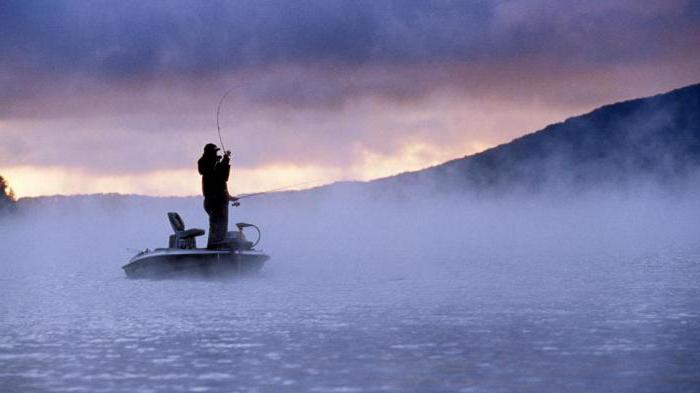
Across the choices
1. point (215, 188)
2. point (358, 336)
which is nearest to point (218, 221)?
point (215, 188)

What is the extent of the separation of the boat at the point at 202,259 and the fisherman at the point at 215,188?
35 centimetres

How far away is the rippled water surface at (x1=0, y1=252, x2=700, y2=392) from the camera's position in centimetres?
2011

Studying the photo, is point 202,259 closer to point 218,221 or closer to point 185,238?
point 218,221

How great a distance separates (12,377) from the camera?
2095 cm

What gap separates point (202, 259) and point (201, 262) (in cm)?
18

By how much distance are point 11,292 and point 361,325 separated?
79.4 ft

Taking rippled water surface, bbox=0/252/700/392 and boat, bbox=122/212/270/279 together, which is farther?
boat, bbox=122/212/270/279

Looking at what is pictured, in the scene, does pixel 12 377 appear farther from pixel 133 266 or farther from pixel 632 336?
pixel 133 266

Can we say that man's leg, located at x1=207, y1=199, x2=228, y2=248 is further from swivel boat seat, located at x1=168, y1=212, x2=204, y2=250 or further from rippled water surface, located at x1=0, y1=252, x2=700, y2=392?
rippled water surface, located at x1=0, y1=252, x2=700, y2=392

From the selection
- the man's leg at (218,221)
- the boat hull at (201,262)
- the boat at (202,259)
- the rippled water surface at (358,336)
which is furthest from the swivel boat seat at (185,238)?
the rippled water surface at (358,336)

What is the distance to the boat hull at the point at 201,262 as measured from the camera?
41.5 meters

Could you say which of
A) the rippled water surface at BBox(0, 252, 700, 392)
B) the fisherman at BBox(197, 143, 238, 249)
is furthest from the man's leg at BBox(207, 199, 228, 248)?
the rippled water surface at BBox(0, 252, 700, 392)

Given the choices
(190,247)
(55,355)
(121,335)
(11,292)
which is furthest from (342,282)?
(55,355)

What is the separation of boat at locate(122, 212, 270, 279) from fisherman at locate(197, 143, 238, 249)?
0.35 m
